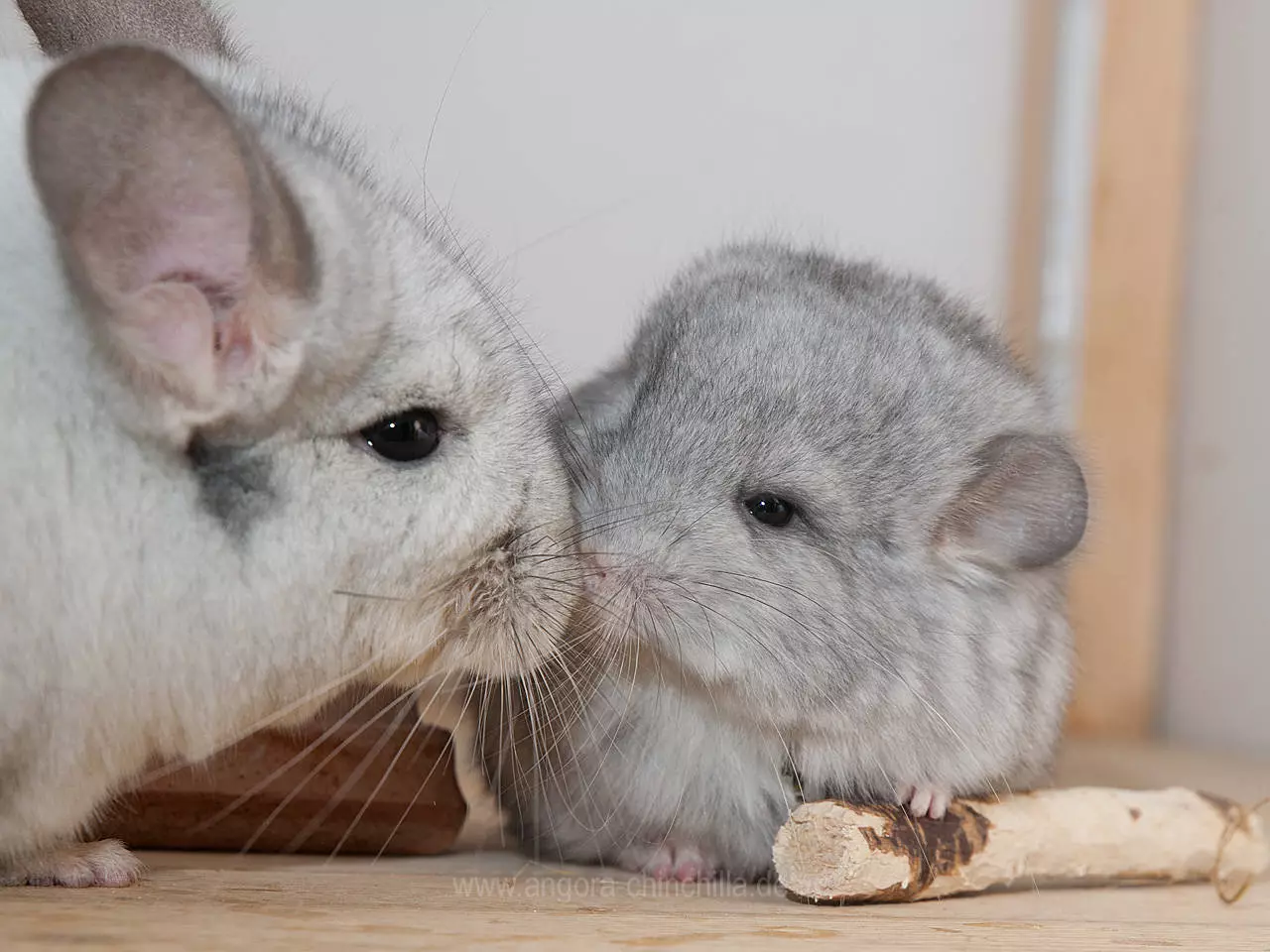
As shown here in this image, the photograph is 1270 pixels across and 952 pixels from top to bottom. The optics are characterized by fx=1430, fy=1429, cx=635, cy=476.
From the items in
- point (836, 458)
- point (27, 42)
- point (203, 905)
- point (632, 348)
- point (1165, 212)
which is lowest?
point (203, 905)

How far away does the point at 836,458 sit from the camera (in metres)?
1.99

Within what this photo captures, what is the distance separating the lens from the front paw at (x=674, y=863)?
204cm

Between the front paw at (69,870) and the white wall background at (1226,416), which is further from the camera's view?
the white wall background at (1226,416)

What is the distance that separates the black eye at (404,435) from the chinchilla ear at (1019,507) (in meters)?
0.83

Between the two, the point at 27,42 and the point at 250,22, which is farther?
the point at 250,22

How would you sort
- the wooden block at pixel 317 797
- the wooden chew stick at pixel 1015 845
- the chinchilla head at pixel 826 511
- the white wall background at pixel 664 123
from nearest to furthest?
the wooden chew stick at pixel 1015 845 < the chinchilla head at pixel 826 511 < the wooden block at pixel 317 797 < the white wall background at pixel 664 123

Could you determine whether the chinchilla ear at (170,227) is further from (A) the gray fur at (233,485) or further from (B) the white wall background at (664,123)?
(B) the white wall background at (664,123)

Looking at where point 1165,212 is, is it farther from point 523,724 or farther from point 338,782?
point 338,782

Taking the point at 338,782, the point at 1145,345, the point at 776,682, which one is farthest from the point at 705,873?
the point at 1145,345

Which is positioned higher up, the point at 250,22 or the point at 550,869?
the point at 250,22

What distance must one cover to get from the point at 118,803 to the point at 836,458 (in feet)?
3.57

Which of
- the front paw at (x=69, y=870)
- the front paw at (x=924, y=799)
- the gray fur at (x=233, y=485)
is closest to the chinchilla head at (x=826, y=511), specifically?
the front paw at (x=924, y=799)

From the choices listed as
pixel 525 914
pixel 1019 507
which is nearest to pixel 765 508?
pixel 1019 507

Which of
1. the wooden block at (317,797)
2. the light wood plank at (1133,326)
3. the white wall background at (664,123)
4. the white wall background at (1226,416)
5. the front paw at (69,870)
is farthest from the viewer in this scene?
the light wood plank at (1133,326)
